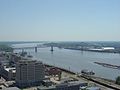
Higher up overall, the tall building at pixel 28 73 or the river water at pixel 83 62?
the tall building at pixel 28 73

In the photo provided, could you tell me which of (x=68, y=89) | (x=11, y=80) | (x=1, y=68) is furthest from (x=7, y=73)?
(x=68, y=89)

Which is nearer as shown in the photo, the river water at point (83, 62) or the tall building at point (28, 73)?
the tall building at point (28, 73)

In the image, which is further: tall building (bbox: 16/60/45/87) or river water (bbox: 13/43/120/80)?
river water (bbox: 13/43/120/80)

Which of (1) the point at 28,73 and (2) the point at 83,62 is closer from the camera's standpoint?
(1) the point at 28,73

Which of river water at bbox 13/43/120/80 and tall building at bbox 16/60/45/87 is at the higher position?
tall building at bbox 16/60/45/87

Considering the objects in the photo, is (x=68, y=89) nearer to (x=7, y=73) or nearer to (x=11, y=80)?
(x=11, y=80)

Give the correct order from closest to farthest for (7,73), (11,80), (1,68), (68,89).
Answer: (68,89)
(11,80)
(7,73)
(1,68)

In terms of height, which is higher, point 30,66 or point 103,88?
point 30,66

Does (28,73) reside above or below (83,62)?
above
